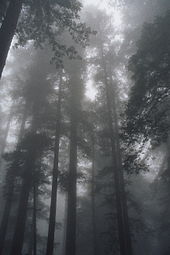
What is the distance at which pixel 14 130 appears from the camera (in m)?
34.3

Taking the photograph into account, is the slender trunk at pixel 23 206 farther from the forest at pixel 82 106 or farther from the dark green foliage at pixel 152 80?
the dark green foliage at pixel 152 80

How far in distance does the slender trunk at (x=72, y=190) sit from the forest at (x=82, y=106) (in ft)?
0.18

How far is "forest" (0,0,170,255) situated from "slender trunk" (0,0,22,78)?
A: 0.11 ft

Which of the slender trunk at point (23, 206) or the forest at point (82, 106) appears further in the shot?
the slender trunk at point (23, 206)

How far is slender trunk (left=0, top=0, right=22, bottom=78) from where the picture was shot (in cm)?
802

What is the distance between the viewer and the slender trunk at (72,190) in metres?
13.9

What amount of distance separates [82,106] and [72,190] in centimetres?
741

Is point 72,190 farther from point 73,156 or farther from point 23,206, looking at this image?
point 23,206

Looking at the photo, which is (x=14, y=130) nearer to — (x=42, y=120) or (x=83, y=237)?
(x=83, y=237)

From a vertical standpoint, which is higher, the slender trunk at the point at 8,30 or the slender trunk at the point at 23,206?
the slender trunk at the point at 8,30

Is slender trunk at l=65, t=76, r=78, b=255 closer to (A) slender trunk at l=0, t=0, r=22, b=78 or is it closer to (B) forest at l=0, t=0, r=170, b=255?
(B) forest at l=0, t=0, r=170, b=255

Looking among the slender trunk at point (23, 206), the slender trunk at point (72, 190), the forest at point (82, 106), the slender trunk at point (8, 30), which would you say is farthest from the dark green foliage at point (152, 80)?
the slender trunk at point (23, 206)

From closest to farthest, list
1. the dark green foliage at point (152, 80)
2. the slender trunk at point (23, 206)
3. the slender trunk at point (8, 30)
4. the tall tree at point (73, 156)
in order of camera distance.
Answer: the slender trunk at point (8, 30)
the dark green foliage at point (152, 80)
the slender trunk at point (23, 206)
the tall tree at point (73, 156)

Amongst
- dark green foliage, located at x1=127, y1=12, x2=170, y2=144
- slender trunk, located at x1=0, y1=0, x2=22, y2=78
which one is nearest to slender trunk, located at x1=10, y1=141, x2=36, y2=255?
dark green foliage, located at x1=127, y1=12, x2=170, y2=144
